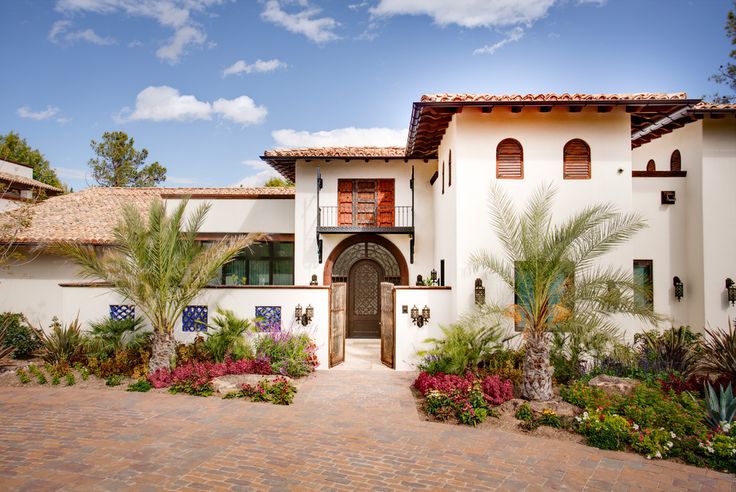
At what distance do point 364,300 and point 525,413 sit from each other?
8.68 m

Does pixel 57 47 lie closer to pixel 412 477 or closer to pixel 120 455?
pixel 120 455

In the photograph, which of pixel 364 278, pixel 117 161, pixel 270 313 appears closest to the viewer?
pixel 270 313

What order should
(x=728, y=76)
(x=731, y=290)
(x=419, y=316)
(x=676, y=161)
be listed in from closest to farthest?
(x=419, y=316), (x=731, y=290), (x=676, y=161), (x=728, y=76)

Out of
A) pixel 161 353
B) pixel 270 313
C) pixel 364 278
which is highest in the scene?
pixel 364 278

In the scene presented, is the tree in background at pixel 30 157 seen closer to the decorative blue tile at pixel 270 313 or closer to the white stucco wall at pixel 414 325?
the decorative blue tile at pixel 270 313

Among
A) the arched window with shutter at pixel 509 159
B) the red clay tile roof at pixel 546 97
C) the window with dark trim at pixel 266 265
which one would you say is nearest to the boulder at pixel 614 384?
the arched window with shutter at pixel 509 159

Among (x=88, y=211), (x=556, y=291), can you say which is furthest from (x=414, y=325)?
(x=88, y=211)

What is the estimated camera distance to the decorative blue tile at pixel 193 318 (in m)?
11.7

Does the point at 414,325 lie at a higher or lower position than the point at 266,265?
lower

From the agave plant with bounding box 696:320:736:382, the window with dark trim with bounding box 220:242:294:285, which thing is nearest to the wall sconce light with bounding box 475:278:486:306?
the agave plant with bounding box 696:320:736:382

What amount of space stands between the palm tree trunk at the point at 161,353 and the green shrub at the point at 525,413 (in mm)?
7173

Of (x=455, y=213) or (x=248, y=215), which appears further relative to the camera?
(x=248, y=215)

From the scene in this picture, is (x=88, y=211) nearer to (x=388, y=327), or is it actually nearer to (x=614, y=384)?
(x=388, y=327)

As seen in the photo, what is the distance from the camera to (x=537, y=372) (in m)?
8.45
